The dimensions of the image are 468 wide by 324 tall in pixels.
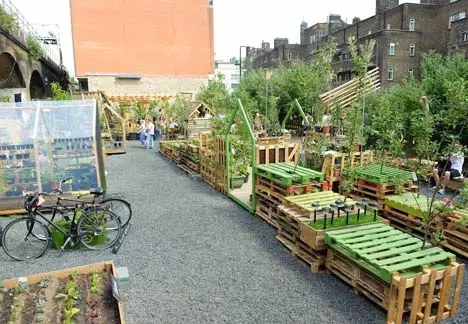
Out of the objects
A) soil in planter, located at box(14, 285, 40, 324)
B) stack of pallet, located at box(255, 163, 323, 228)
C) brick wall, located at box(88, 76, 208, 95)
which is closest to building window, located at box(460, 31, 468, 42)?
brick wall, located at box(88, 76, 208, 95)

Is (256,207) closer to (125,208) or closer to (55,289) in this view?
(125,208)

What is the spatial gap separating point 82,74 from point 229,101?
20525 millimetres

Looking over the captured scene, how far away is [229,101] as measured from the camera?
21250 millimetres

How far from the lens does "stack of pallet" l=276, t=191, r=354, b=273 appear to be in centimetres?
518

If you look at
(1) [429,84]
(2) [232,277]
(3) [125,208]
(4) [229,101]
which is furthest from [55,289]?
(4) [229,101]

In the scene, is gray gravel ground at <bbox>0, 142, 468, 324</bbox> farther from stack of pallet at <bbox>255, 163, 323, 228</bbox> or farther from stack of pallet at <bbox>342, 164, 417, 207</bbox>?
stack of pallet at <bbox>342, 164, 417, 207</bbox>

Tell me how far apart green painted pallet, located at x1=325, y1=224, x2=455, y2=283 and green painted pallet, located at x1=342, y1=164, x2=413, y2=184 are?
7.35ft

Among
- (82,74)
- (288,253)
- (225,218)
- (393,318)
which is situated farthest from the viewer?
(82,74)

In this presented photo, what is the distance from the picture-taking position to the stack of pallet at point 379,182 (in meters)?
7.23

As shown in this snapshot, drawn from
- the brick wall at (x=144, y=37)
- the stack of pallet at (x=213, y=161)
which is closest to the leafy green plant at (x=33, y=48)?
the stack of pallet at (x=213, y=161)

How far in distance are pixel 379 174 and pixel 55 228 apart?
6.22m

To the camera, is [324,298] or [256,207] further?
[256,207]

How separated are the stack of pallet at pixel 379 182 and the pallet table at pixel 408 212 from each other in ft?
0.74

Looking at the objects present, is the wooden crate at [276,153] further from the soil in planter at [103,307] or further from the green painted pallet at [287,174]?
the soil in planter at [103,307]
